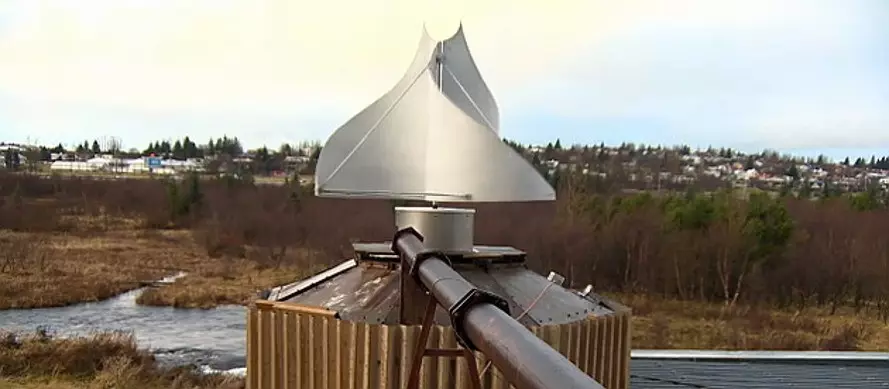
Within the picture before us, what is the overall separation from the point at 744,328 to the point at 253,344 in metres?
17.8

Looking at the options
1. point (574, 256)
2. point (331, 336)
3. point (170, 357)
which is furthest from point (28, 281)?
point (331, 336)

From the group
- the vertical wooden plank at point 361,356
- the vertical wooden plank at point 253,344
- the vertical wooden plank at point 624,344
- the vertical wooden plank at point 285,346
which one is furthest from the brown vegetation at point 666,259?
the vertical wooden plank at point 361,356

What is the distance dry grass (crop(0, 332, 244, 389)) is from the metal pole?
1051cm

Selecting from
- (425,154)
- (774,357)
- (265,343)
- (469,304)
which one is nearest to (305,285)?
(265,343)

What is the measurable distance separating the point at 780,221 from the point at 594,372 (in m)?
20.3

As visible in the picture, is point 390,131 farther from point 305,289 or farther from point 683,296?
point 683,296

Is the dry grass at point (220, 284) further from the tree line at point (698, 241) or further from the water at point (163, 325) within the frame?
the tree line at point (698, 241)

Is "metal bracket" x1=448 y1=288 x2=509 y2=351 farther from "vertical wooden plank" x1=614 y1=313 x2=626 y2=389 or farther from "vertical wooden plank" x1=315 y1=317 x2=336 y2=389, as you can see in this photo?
"vertical wooden plank" x1=614 y1=313 x2=626 y2=389

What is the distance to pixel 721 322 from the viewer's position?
2222 cm

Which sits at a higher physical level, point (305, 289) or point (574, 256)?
point (305, 289)

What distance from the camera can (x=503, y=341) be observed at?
2.11m

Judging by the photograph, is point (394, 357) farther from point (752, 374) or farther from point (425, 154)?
point (752, 374)

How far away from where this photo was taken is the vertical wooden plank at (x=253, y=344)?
5.78m

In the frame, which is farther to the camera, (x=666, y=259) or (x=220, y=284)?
(x=220, y=284)
